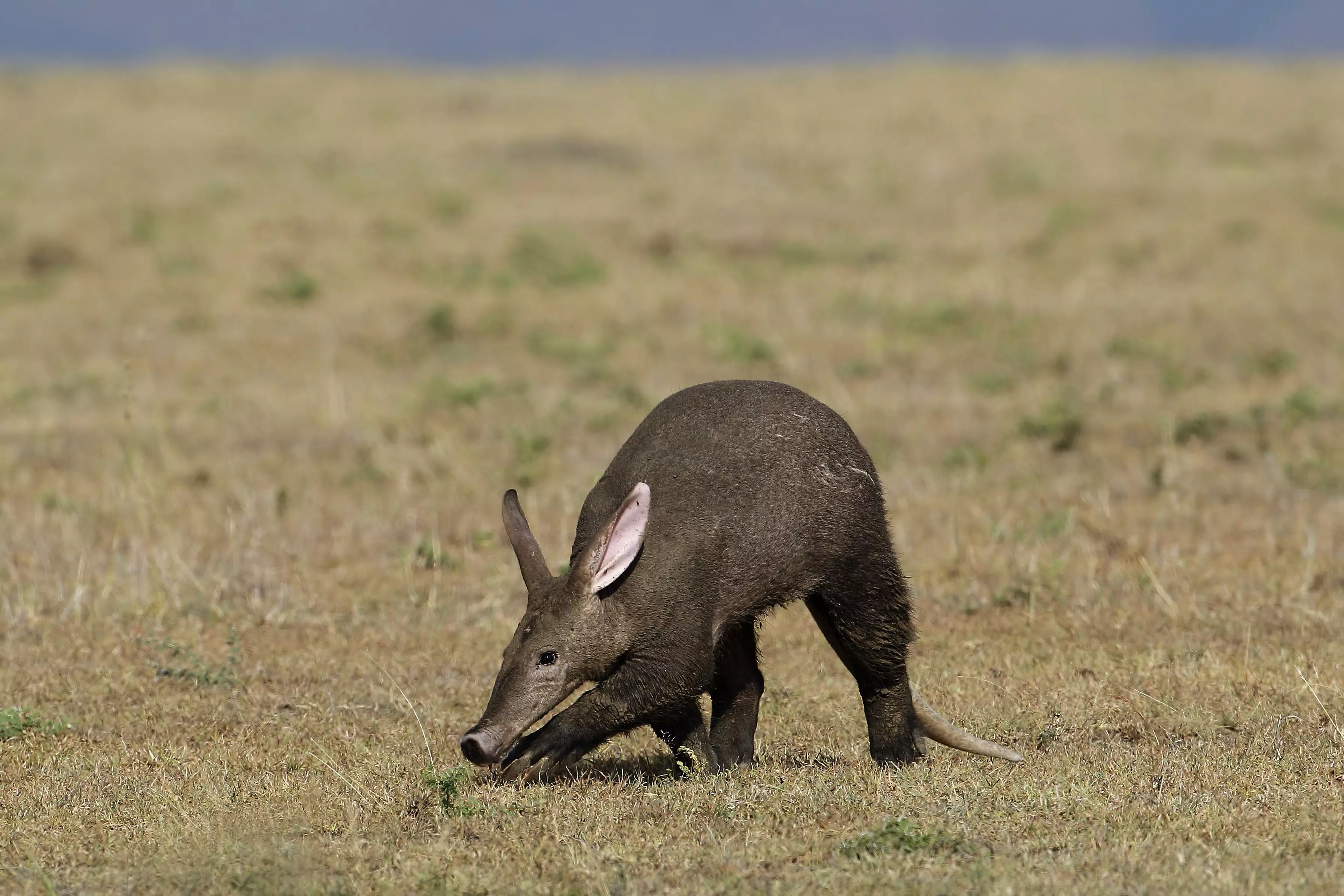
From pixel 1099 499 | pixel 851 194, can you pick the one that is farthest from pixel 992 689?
pixel 851 194

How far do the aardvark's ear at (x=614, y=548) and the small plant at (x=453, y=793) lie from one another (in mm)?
826

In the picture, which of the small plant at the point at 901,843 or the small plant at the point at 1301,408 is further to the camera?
the small plant at the point at 1301,408

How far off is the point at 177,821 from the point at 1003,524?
5873 millimetres

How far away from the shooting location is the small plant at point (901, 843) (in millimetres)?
5102

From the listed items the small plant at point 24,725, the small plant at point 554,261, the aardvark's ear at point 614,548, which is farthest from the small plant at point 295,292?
the aardvark's ear at point 614,548

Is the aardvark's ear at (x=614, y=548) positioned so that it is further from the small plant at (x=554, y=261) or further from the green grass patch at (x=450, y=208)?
the green grass patch at (x=450, y=208)

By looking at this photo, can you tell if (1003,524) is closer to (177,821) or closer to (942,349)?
(177,821)

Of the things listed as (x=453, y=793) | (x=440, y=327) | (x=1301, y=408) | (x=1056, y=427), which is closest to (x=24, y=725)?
(x=453, y=793)

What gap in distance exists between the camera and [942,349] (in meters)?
17.2

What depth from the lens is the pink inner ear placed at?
571cm

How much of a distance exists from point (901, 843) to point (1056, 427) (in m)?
8.23

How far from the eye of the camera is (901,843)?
16.8 ft

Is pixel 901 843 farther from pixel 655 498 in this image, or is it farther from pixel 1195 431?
pixel 1195 431

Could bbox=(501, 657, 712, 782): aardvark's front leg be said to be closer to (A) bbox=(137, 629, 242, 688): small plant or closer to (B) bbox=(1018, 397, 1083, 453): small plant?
(A) bbox=(137, 629, 242, 688): small plant
